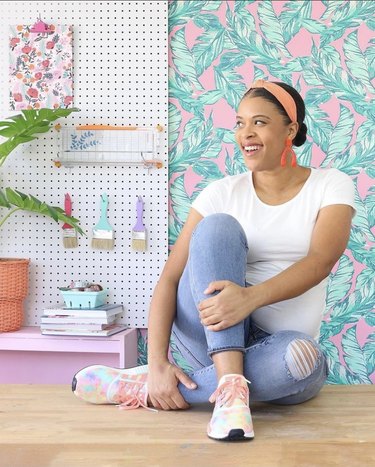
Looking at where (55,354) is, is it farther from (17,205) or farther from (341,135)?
(341,135)

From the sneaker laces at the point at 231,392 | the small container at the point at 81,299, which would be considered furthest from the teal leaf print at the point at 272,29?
the sneaker laces at the point at 231,392

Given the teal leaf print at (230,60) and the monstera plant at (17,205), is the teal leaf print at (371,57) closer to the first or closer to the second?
the teal leaf print at (230,60)

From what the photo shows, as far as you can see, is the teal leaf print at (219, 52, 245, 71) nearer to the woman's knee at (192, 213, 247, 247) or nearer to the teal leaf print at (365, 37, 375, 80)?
the teal leaf print at (365, 37, 375, 80)

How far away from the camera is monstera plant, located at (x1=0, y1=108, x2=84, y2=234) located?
2.78 metres

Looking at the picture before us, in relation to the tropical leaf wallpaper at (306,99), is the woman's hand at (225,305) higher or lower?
lower

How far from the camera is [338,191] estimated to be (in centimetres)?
187

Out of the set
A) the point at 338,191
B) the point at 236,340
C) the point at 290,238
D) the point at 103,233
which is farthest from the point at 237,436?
the point at 103,233

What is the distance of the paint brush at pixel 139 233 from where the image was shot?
2.97m

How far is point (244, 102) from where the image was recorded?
1.97 m

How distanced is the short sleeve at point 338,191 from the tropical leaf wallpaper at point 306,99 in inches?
42.0

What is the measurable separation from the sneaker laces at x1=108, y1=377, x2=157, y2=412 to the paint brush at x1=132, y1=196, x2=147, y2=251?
1.18 m

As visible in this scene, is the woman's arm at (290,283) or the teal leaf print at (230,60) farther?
the teal leaf print at (230,60)

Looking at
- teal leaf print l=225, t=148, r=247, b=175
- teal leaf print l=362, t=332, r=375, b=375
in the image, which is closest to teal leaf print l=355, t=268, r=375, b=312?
teal leaf print l=362, t=332, r=375, b=375

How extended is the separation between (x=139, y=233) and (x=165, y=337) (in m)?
1.18
